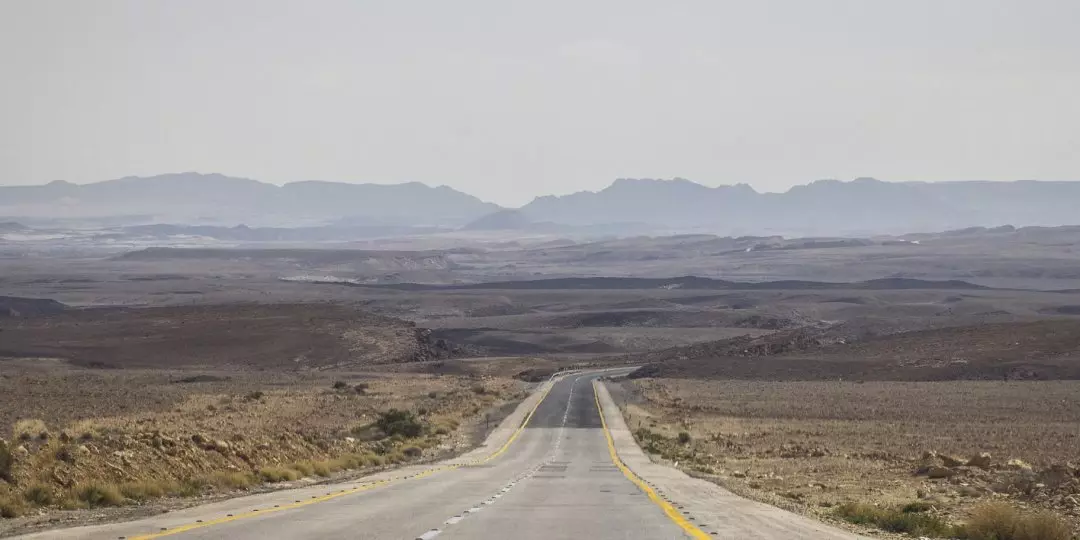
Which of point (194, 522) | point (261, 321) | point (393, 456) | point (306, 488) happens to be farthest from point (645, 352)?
point (194, 522)

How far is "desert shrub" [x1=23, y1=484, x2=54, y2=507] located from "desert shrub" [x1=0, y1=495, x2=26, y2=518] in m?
0.41

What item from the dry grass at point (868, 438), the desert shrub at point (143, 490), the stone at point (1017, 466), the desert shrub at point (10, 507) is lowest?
the dry grass at point (868, 438)

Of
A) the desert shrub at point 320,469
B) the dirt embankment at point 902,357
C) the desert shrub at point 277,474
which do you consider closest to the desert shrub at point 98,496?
the desert shrub at point 277,474

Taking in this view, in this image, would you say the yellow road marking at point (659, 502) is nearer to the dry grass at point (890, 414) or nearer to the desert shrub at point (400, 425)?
the dry grass at point (890, 414)

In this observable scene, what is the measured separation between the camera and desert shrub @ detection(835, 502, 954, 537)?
18141mm

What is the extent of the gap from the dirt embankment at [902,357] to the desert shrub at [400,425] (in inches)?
1718

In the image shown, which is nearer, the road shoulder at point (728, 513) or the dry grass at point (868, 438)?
the road shoulder at point (728, 513)

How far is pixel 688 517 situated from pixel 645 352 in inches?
3705

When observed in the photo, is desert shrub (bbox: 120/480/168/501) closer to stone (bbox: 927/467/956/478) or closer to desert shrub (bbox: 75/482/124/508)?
desert shrub (bbox: 75/482/124/508)

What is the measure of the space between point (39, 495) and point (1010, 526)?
14305 mm

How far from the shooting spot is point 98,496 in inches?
814

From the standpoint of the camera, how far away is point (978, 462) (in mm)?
30281

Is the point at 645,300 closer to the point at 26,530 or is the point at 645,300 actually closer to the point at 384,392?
the point at 384,392

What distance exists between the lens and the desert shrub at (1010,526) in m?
16.1
